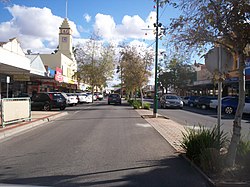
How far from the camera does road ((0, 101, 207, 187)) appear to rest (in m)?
5.80

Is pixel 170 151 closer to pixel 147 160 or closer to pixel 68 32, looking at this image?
pixel 147 160

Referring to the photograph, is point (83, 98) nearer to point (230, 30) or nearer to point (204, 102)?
point (204, 102)

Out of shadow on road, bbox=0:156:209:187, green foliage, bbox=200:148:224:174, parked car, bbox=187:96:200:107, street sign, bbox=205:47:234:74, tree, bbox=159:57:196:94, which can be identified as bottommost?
shadow on road, bbox=0:156:209:187

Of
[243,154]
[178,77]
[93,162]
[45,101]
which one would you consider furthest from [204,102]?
[178,77]

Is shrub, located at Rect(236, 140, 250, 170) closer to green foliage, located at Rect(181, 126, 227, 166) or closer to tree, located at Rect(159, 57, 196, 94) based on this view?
green foliage, located at Rect(181, 126, 227, 166)

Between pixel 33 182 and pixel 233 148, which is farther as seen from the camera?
pixel 233 148

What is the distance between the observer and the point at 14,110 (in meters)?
13.7

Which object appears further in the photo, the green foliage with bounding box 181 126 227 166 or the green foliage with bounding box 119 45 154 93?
the green foliage with bounding box 119 45 154 93

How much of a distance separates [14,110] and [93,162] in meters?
7.77

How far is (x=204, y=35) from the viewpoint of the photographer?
6.28m

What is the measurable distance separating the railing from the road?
7.30 feet

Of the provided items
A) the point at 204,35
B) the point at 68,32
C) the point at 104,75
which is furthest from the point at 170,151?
the point at 68,32

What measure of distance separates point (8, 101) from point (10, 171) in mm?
7135

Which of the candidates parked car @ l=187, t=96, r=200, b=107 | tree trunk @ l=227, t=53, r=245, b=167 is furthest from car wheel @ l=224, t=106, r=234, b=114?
tree trunk @ l=227, t=53, r=245, b=167
